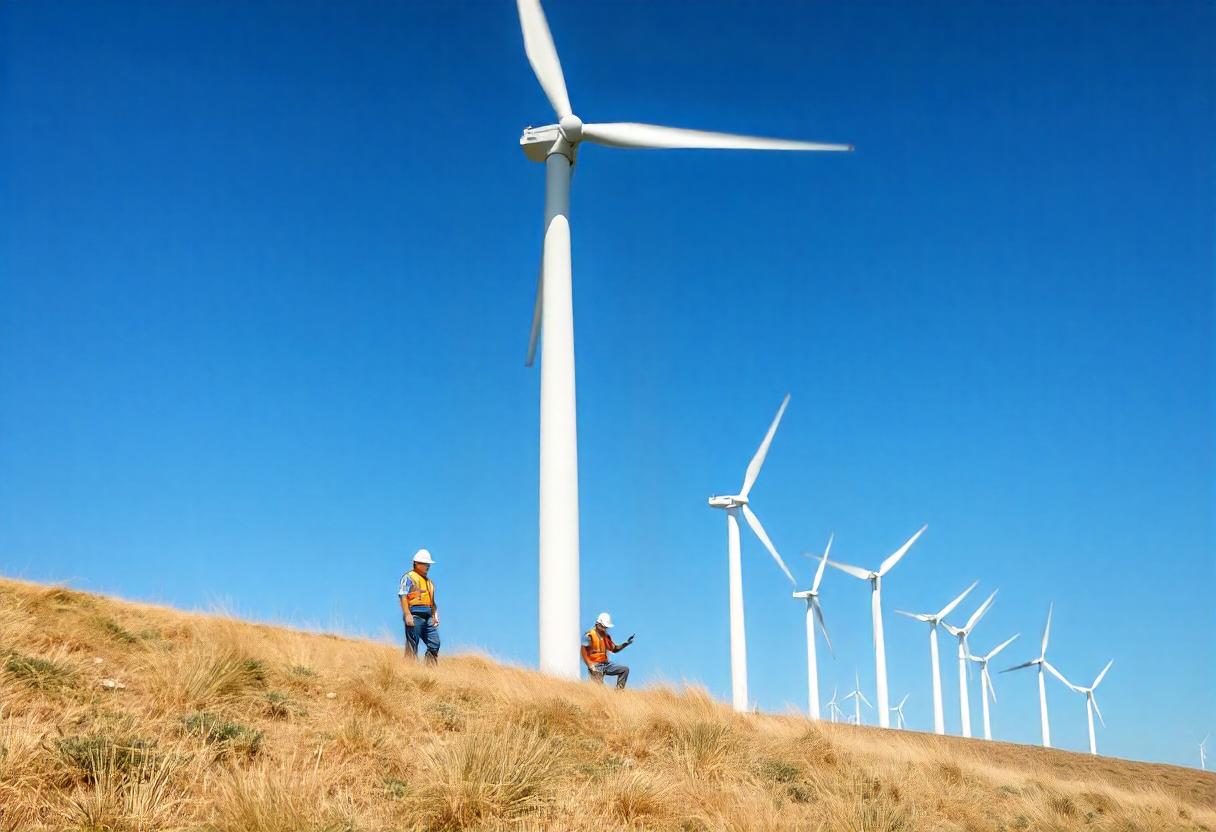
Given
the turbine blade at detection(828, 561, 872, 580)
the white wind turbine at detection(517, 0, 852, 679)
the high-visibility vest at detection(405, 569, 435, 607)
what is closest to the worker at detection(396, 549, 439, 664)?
the high-visibility vest at detection(405, 569, 435, 607)

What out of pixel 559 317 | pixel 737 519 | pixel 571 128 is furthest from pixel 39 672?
pixel 737 519

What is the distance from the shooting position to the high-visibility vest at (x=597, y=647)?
19.8 metres

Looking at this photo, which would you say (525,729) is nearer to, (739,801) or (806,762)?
(739,801)

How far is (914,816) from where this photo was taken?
31.6 ft

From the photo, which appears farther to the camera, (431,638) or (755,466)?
(755,466)

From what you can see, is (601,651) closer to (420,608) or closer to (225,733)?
(420,608)

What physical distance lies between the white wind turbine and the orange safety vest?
0.57 meters

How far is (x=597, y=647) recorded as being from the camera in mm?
19844

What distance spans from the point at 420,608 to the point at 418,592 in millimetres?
285

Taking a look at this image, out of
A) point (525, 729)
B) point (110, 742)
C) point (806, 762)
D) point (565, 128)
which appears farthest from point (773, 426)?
point (110, 742)

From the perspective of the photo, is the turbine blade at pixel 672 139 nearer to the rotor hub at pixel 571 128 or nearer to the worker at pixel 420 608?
the rotor hub at pixel 571 128

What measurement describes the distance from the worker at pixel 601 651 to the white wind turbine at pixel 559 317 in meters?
0.60

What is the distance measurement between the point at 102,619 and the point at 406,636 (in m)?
5.14

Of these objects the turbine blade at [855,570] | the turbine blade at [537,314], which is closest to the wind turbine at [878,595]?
the turbine blade at [855,570]
